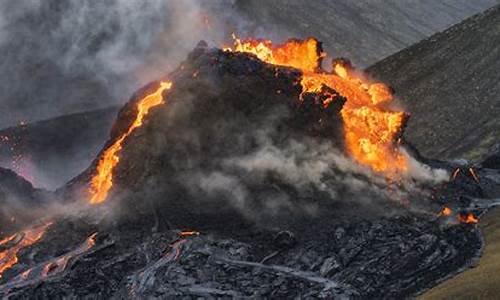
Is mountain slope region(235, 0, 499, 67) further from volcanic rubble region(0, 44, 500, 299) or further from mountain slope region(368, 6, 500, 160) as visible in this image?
volcanic rubble region(0, 44, 500, 299)

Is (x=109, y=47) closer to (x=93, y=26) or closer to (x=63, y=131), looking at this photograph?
(x=93, y=26)

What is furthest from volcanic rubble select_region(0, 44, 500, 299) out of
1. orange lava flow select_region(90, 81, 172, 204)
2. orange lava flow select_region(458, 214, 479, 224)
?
orange lava flow select_region(90, 81, 172, 204)

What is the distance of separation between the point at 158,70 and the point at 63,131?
145 ft

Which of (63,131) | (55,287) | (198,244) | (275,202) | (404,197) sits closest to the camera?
(55,287)

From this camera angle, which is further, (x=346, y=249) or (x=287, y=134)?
(x=287, y=134)

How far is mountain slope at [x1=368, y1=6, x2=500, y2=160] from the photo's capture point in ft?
244

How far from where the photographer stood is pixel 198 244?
116 ft

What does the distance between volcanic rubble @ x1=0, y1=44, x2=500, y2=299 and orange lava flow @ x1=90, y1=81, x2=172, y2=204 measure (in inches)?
28.6

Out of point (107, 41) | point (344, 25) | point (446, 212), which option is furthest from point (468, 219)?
point (344, 25)

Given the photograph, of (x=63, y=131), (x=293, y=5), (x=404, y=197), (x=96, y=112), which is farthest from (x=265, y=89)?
(x=293, y=5)

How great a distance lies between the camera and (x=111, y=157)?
4259cm

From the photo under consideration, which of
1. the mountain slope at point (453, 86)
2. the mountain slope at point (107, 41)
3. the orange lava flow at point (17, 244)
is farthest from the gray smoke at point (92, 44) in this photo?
the orange lava flow at point (17, 244)

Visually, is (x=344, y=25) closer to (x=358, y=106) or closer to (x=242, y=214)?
(x=358, y=106)

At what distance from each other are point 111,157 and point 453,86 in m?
60.6
